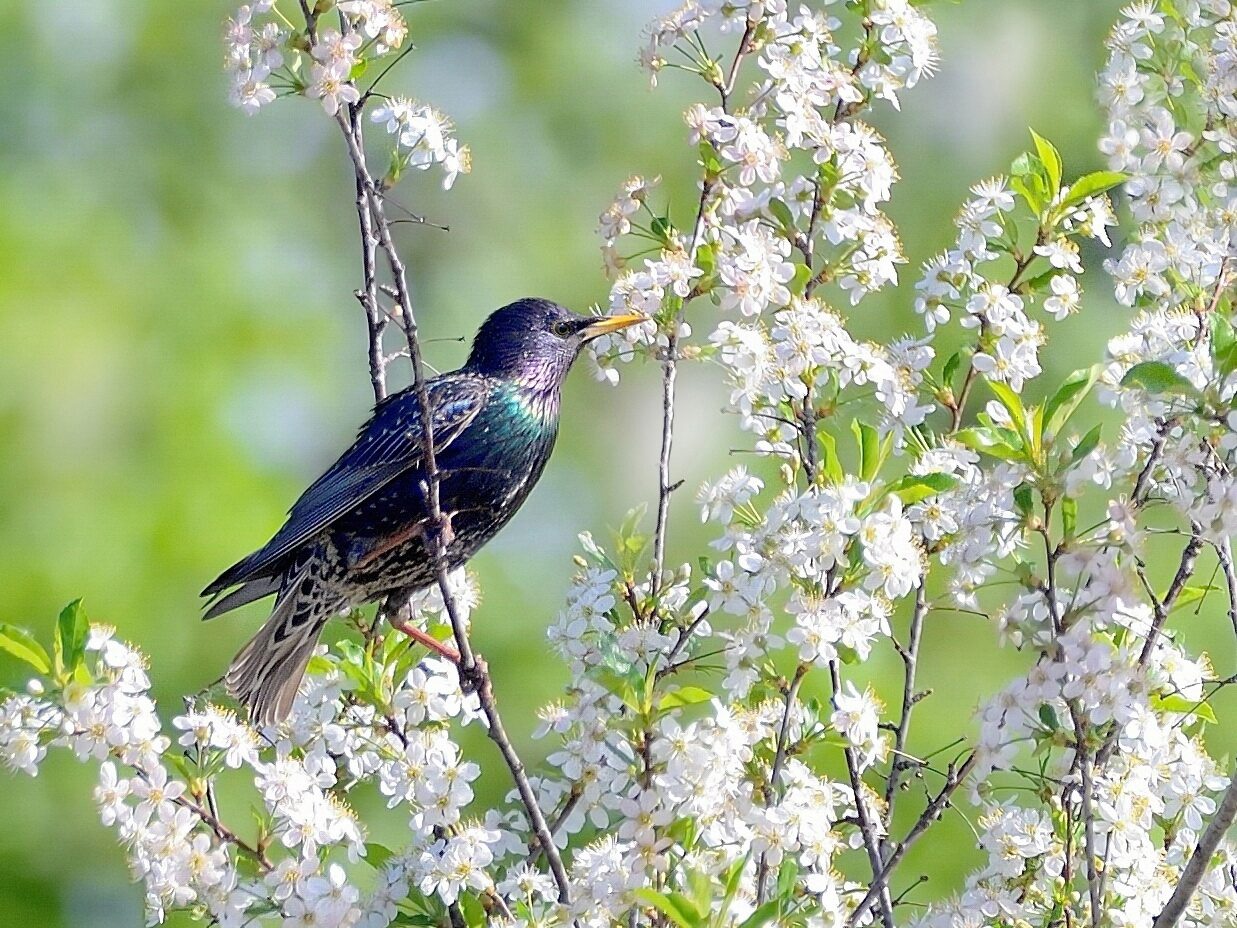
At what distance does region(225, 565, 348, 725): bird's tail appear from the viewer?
118 inches

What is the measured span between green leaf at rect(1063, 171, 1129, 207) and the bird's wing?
131cm

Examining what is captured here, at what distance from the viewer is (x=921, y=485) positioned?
5.92ft

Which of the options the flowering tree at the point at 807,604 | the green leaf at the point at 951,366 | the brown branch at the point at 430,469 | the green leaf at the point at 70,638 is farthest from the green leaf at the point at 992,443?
the green leaf at the point at 70,638

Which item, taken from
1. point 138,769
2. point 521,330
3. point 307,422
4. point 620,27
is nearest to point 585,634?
point 138,769

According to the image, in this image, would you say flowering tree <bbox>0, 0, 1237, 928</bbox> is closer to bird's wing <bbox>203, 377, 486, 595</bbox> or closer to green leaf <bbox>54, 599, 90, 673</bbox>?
green leaf <bbox>54, 599, 90, 673</bbox>

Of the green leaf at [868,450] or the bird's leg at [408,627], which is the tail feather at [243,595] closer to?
the bird's leg at [408,627]

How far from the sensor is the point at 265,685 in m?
2.96

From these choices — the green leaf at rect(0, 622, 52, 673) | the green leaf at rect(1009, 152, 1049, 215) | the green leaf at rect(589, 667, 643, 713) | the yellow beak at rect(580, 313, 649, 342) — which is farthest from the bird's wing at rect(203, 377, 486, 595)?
the green leaf at rect(1009, 152, 1049, 215)

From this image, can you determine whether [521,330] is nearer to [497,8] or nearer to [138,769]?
[138,769]

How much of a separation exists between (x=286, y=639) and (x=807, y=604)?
Result: 1.54 m

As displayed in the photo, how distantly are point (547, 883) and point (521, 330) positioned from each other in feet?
5.41

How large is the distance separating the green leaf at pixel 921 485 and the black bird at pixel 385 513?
1.26m

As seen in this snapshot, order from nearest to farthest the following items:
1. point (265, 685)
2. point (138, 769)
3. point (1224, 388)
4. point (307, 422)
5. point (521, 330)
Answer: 1. point (1224, 388)
2. point (138, 769)
3. point (265, 685)
4. point (521, 330)
5. point (307, 422)

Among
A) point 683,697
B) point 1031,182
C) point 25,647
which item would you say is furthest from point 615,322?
point 25,647
